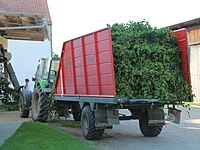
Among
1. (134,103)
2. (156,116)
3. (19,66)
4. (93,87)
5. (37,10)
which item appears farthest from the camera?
(19,66)

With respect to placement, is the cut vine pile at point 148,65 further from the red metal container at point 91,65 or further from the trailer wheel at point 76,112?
the trailer wheel at point 76,112

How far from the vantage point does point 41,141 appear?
26.9ft

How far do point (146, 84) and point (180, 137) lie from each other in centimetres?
228

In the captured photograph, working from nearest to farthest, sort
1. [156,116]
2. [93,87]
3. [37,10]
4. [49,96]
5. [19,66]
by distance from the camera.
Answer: [93,87] < [156,116] < [49,96] < [37,10] < [19,66]

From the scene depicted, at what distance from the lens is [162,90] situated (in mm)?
8039

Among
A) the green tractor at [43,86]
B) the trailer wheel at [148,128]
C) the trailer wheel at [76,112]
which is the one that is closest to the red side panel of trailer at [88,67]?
the trailer wheel at [76,112]

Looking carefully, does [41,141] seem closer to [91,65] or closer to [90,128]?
[90,128]

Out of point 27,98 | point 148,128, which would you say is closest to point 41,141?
point 148,128

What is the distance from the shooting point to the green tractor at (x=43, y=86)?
12086 mm

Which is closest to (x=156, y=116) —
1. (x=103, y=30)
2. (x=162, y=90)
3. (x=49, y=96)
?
(x=162, y=90)

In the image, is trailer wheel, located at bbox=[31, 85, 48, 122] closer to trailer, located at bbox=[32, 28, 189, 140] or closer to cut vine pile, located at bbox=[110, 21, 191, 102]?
trailer, located at bbox=[32, 28, 189, 140]

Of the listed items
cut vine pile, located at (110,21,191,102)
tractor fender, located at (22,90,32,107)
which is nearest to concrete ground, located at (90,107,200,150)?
cut vine pile, located at (110,21,191,102)

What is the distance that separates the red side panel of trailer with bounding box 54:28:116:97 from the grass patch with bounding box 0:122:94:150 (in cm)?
118

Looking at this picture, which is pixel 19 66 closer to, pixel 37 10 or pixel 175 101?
pixel 37 10
